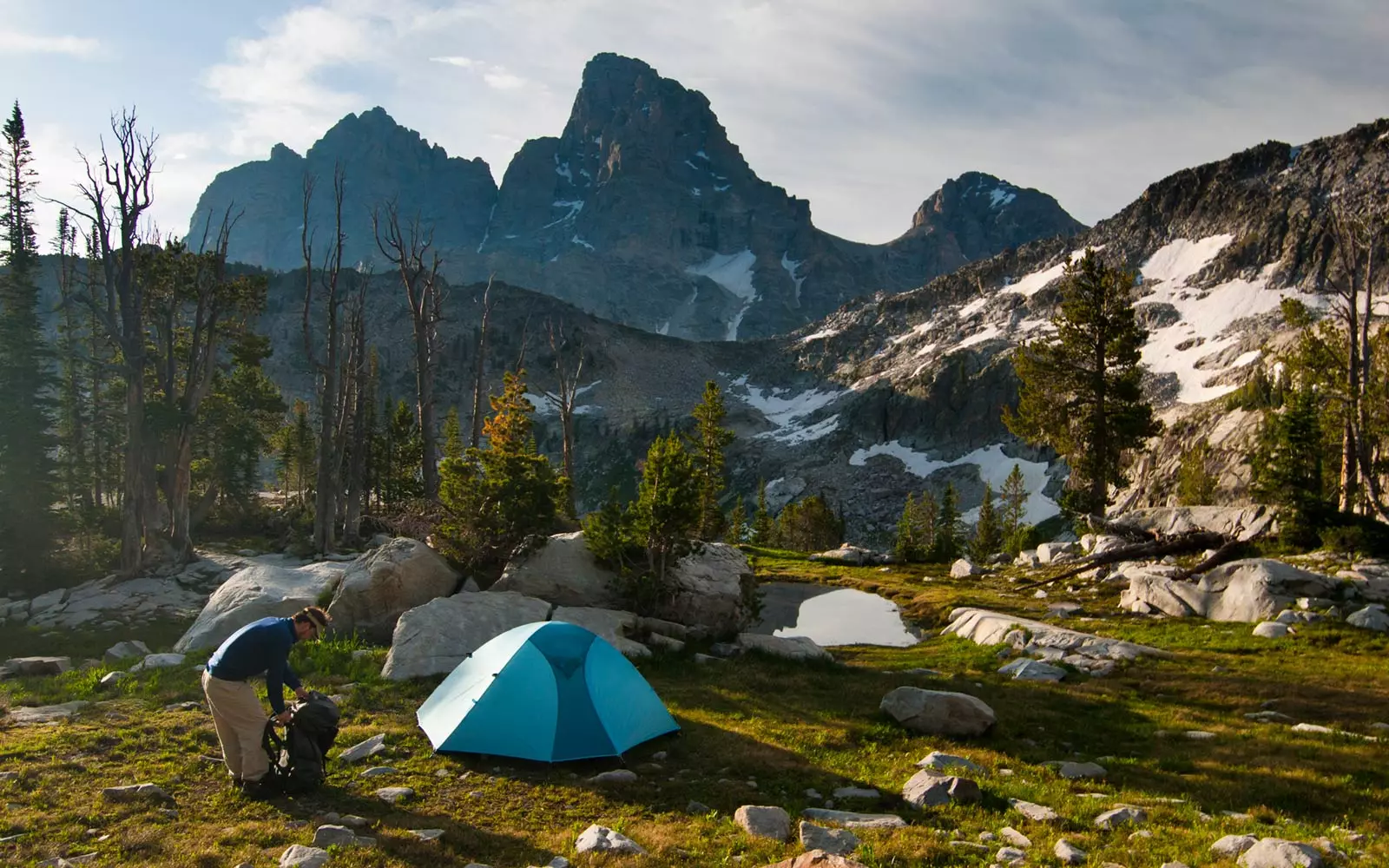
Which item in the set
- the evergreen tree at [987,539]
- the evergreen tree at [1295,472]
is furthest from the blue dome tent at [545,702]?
the evergreen tree at [987,539]

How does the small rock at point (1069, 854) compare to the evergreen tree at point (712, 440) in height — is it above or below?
below

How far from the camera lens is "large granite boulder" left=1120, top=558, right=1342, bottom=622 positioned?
2011 cm

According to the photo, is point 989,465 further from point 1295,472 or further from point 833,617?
point 833,617

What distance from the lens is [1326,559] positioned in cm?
2228

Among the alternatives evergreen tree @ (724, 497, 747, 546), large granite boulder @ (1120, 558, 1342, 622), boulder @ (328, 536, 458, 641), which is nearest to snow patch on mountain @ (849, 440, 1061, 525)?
evergreen tree @ (724, 497, 747, 546)

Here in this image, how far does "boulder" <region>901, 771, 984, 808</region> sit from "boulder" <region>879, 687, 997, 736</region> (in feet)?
9.83

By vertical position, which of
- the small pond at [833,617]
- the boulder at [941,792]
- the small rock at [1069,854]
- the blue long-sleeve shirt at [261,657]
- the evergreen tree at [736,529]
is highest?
the blue long-sleeve shirt at [261,657]

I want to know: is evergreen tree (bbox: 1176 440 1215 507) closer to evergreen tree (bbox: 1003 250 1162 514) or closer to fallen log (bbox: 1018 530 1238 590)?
evergreen tree (bbox: 1003 250 1162 514)

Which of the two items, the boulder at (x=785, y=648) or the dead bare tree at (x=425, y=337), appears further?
the dead bare tree at (x=425, y=337)

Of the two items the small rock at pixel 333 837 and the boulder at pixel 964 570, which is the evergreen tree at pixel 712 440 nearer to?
the boulder at pixel 964 570

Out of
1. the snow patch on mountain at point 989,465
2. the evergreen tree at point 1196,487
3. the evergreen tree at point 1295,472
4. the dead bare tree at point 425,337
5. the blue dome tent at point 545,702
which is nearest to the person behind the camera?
the blue dome tent at point 545,702

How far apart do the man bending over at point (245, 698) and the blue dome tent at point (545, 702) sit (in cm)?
243

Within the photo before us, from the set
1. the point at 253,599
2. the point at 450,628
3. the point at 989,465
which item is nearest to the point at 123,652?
the point at 253,599

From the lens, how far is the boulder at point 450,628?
15195 mm
